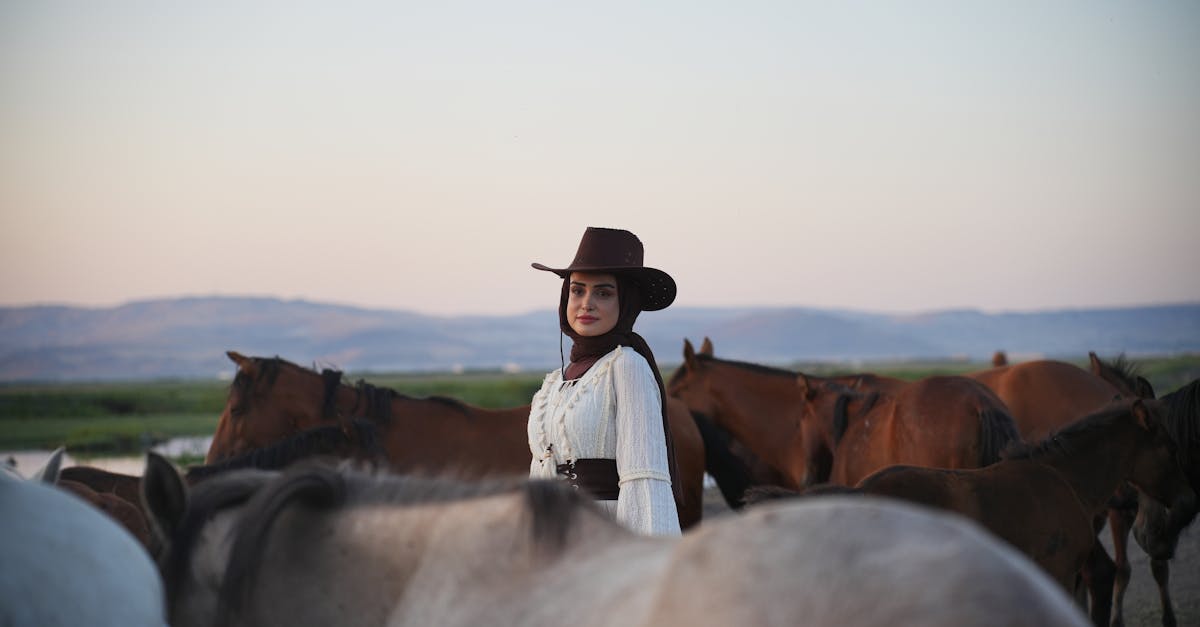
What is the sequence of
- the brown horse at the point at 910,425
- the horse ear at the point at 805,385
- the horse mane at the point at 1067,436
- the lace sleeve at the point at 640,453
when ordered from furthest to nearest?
the horse ear at the point at 805,385, the brown horse at the point at 910,425, the horse mane at the point at 1067,436, the lace sleeve at the point at 640,453

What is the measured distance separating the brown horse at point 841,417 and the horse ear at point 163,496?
19.2 ft

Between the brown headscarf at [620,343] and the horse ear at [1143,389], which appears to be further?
the horse ear at [1143,389]

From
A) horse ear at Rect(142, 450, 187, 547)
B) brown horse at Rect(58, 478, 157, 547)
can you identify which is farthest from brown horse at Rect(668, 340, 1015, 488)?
horse ear at Rect(142, 450, 187, 547)

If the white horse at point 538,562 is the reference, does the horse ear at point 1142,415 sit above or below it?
below

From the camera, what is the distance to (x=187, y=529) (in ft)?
6.03

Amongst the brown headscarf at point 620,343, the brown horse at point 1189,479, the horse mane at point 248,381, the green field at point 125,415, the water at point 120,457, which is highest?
the brown headscarf at point 620,343

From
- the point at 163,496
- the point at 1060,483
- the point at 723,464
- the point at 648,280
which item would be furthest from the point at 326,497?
the point at 723,464

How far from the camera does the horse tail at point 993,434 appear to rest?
6672 mm

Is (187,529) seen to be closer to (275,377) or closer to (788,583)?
(788,583)

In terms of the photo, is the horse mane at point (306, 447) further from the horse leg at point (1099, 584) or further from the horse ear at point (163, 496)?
the horse leg at point (1099, 584)

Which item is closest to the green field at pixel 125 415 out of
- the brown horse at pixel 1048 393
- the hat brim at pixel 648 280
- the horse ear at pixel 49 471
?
the brown horse at pixel 1048 393

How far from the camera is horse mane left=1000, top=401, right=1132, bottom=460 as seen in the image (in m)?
5.61

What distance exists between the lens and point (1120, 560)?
7.99m

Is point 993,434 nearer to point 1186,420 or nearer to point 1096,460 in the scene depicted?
point 1096,460
